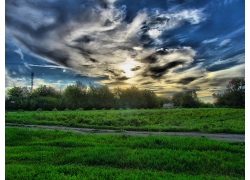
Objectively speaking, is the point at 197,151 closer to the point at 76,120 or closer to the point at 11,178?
the point at 76,120

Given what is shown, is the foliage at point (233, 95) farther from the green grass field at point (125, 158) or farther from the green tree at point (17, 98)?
the green tree at point (17, 98)

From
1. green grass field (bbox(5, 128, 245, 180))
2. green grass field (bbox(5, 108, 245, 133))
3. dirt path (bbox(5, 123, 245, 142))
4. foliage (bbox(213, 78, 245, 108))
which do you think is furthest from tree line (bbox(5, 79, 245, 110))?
green grass field (bbox(5, 128, 245, 180))

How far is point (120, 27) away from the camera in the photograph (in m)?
5.82

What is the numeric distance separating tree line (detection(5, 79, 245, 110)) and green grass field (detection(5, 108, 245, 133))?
16cm

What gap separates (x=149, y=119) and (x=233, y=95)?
2.27 meters

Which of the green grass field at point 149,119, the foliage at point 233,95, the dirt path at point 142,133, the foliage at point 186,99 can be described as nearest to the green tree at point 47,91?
the green grass field at point 149,119

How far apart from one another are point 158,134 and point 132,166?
151cm

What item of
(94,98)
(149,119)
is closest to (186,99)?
(149,119)

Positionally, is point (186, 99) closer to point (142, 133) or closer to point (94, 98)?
point (142, 133)

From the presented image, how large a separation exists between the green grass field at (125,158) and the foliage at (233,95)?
3.59 ft

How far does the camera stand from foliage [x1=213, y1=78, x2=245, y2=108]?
534 centimetres

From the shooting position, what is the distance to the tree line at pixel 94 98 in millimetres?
5750

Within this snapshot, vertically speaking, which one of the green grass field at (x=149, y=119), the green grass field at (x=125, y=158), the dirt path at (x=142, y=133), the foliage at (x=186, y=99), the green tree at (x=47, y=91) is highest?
the green tree at (x=47, y=91)

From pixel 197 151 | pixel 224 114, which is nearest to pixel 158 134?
pixel 197 151
